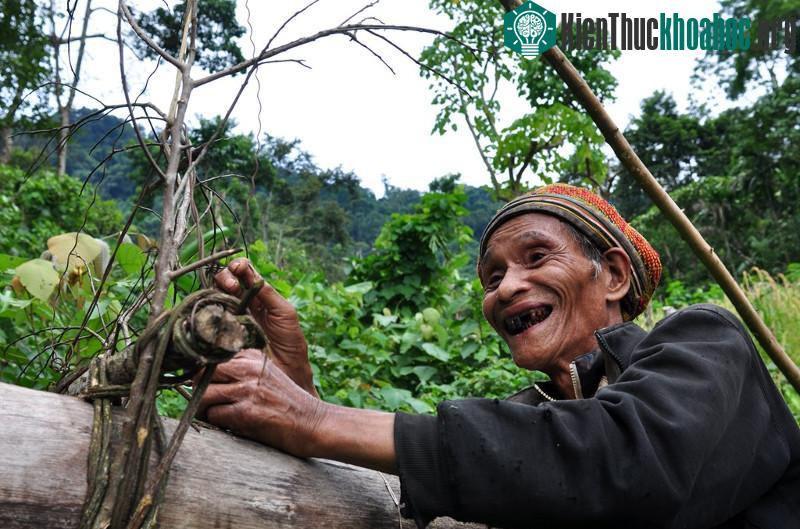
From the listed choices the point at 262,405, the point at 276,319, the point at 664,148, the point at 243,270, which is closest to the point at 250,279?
the point at 243,270

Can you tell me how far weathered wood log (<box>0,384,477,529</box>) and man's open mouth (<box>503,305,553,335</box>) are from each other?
2.08 ft

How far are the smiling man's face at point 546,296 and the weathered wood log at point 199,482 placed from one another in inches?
24.7

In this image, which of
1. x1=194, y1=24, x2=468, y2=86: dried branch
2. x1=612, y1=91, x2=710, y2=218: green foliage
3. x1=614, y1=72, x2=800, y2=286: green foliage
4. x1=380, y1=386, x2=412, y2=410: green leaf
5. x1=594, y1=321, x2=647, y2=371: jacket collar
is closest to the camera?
x1=194, y1=24, x2=468, y2=86: dried branch

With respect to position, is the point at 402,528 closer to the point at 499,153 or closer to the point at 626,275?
the point at 626,275

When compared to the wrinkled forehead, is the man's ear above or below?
below

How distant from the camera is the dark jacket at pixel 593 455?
1.21 meters

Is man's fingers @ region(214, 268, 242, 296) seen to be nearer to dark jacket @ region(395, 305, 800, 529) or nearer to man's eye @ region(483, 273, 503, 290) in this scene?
dark jacket @ region(395, 305, 800, 529)

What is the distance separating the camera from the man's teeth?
1.95 meters

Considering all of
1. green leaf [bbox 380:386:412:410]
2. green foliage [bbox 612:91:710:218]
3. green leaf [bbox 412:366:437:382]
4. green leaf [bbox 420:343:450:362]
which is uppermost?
green foliage [bbox 612:91:710:218]

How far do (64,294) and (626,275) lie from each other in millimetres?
1805

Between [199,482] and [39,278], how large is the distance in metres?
1.17

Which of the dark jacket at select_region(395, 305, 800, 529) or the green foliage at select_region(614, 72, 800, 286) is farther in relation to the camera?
the green foliage at select_region(614, 72, 800, 286)

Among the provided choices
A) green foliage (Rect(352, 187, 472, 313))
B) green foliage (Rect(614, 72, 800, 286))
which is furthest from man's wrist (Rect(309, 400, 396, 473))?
green foliage (Rect(614, 72, 800, 286))

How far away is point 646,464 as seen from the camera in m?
1.20
